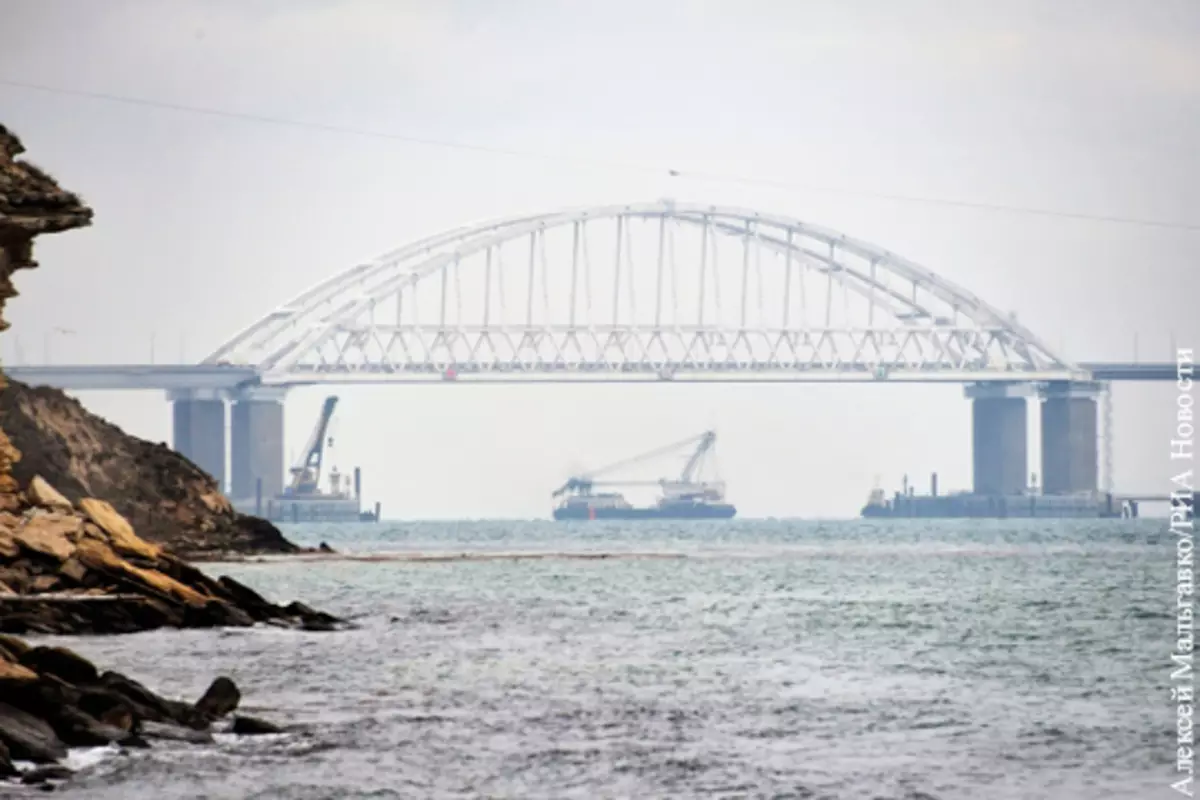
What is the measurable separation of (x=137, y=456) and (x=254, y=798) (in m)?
54.6

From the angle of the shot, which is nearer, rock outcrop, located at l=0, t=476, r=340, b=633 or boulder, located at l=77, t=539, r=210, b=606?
rock outcrop, located at l=0, t=476, r=340, b=633

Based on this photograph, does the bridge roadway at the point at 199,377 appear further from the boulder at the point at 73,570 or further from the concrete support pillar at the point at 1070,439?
the boulder at the point at 73,570

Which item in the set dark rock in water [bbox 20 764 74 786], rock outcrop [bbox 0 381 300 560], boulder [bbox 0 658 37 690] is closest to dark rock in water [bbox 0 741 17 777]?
dark rock in water [bbox 20 764 74 786]

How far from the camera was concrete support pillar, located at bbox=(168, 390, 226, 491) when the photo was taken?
170125 mm

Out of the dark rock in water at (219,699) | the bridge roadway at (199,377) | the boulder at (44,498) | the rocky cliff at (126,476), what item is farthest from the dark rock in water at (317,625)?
the bridge roadway at (199,377)

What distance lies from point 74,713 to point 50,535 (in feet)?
58.3

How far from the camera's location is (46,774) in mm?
23109

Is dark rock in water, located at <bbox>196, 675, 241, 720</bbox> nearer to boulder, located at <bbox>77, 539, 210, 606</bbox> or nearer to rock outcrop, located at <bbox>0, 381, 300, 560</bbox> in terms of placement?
boulder, located at <bbox>77, 539, 210, 606</bbox>

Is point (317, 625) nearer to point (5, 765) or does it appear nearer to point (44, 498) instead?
point (44, 498)

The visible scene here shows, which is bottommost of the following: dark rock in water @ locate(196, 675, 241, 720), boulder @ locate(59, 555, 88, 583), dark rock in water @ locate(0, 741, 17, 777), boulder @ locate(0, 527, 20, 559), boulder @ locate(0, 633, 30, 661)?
dark rock in water @ locate(0, 741, 17, 777)

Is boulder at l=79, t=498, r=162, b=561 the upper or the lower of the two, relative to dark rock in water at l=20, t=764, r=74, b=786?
upper

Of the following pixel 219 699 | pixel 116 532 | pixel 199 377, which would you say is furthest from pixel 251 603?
pixel 199 377

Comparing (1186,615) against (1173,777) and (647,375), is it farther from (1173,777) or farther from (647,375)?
(647,375)

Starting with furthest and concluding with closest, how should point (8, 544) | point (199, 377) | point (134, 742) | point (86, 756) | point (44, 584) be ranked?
1. point (199, 377)
2. point (8, 544)
3. point (44, 584)
4. point (134, 742)
5. point (86, 756)
